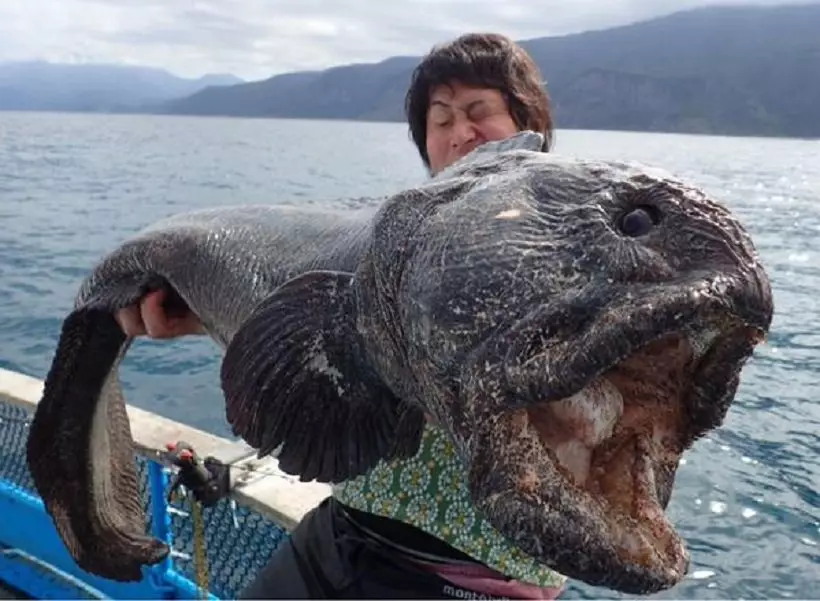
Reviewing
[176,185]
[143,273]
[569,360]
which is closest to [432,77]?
[143,273]

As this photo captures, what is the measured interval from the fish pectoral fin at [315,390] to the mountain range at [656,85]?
80372 mm

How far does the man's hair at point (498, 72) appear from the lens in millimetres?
2654

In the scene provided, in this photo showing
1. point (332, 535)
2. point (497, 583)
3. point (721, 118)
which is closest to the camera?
point (497, 583)

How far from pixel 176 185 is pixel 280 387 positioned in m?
31.7

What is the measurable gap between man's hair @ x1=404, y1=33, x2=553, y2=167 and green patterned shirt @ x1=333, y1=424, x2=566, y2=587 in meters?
1.11

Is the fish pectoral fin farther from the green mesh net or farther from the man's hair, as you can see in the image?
the green mesh net

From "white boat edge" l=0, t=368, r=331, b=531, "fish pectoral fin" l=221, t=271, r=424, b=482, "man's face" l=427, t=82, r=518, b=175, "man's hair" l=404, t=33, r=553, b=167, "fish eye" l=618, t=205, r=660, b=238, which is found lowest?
"white boat edge" l=0, t=368, r=331, b=531

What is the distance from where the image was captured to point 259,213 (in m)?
2.49

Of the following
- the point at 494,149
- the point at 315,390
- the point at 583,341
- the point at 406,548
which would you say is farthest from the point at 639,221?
the point at 406,548

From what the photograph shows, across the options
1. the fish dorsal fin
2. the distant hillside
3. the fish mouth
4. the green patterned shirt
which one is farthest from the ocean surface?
the distant hillside

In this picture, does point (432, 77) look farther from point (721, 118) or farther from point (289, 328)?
point (721, 118)

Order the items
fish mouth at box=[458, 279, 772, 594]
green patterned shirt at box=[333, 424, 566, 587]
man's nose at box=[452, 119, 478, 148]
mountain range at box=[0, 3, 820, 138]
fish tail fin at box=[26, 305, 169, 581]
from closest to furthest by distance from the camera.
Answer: fish mouth at box=[458, 279, 772, 594]
green patterned shirt at box=[333, 424, 566, 587]
man's nose at box=[452, 119, 478, 148]
fish tail fin at box=[26, 305, 169, 581]
mountain range at box=[0, 3, 820, 138]

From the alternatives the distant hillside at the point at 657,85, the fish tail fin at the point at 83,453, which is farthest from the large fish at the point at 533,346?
the distant hillside at the point at 657,85

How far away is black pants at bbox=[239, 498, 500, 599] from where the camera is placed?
6.72 feet
